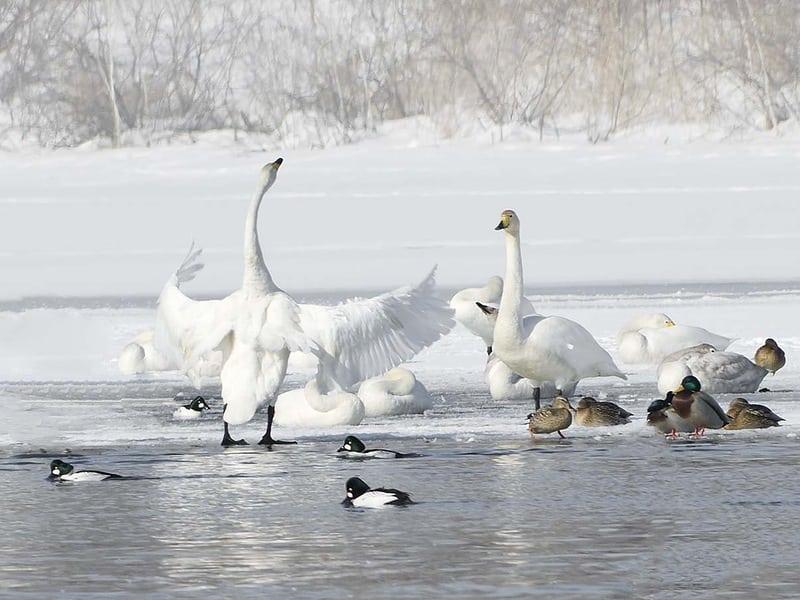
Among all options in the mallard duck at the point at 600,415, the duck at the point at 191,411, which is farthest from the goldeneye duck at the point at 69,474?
the mallard duck at the point at 600,415

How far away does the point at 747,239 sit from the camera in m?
19.1

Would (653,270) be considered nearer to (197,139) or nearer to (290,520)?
(290,520)

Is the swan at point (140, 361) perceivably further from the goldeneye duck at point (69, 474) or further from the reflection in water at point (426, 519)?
the goldeneye duck at point (69, 474)

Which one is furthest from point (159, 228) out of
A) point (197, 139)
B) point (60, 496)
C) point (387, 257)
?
point (60, 496)

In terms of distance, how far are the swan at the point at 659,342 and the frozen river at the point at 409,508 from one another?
0.82 feet

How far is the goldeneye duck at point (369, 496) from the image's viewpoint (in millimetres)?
6664

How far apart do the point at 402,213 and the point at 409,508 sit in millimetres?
15012

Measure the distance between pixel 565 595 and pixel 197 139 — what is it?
26191 mm

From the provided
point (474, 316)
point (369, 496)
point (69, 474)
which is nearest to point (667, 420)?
point (369, 496)

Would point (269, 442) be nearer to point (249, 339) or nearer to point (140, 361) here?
point (249, 339)

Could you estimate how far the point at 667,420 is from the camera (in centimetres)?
848

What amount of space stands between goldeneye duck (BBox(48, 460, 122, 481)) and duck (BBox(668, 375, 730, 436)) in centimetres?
279

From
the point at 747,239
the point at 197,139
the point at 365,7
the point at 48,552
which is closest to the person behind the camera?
the point at 48,552

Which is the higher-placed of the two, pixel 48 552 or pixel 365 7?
pixel 365 7
